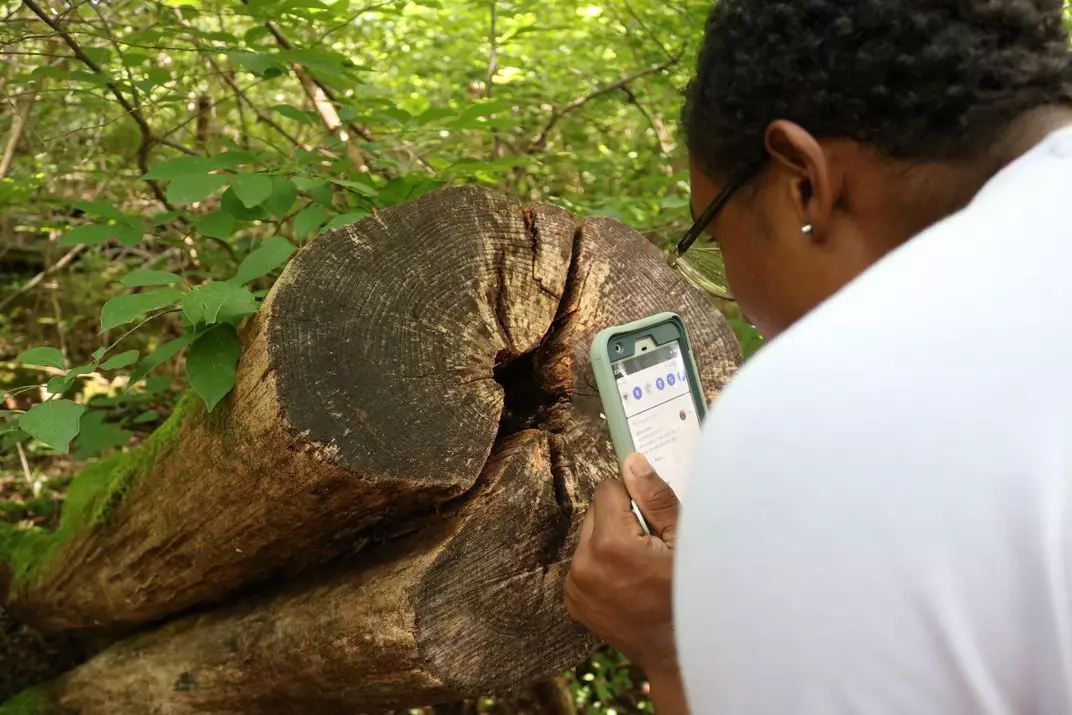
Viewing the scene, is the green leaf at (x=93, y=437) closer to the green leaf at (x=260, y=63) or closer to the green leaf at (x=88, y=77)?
the green leaf at (x=88, y=77)

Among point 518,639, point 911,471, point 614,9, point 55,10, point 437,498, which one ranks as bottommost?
point 518,639

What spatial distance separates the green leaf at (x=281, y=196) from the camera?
1.65 meters

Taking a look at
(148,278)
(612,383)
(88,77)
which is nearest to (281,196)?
(148,278)

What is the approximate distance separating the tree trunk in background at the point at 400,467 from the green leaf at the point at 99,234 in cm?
38

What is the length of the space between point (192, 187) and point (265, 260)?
0.81 feet

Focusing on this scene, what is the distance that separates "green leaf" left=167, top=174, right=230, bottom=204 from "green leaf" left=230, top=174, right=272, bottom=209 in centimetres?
4

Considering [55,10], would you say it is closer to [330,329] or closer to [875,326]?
[330,329]

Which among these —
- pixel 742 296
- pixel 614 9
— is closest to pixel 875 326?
pixel 742 296

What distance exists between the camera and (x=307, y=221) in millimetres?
1629

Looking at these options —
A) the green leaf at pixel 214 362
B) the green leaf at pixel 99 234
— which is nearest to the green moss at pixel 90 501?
the green leaf at pixel 214 362

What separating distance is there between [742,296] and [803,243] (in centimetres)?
14

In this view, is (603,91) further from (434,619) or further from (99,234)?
(434,619)

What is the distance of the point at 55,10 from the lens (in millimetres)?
2391

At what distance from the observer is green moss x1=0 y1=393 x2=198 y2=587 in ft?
5.50
